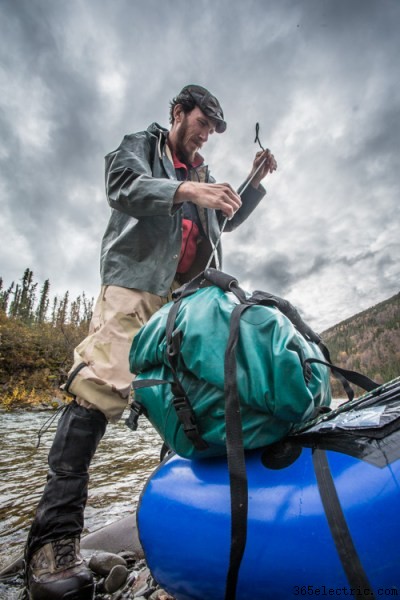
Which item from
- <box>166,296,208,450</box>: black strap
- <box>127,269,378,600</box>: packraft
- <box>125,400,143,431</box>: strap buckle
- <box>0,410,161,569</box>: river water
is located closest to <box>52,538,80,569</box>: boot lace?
<box>0,410,161,569</box>: river water

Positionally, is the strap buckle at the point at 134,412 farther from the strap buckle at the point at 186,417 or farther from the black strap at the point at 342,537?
the black strap at the point at 342,537

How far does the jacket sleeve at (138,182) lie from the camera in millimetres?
1858

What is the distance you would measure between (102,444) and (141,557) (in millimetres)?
3637

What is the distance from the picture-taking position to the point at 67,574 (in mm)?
1471

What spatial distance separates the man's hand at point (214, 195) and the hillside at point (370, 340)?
99698 mm

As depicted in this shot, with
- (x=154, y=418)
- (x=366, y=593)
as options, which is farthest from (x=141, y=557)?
(x=366, y=593)

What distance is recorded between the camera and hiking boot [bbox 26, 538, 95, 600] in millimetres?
1418

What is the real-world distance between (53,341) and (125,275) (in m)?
17.5

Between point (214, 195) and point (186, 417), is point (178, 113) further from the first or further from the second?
point (186, 417)

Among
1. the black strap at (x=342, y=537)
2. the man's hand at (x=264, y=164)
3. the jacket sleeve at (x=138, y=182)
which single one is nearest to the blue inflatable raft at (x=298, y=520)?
the black strap at (x=342, y=537)

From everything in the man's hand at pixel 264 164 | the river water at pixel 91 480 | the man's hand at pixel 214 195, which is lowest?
the river water at pixel 91 480

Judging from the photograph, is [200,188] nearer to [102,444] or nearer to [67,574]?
[67,574]

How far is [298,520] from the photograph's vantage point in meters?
1.00

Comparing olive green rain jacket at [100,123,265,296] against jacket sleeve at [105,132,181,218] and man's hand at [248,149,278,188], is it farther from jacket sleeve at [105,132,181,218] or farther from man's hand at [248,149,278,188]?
man's hand at [248,149,278,188]
